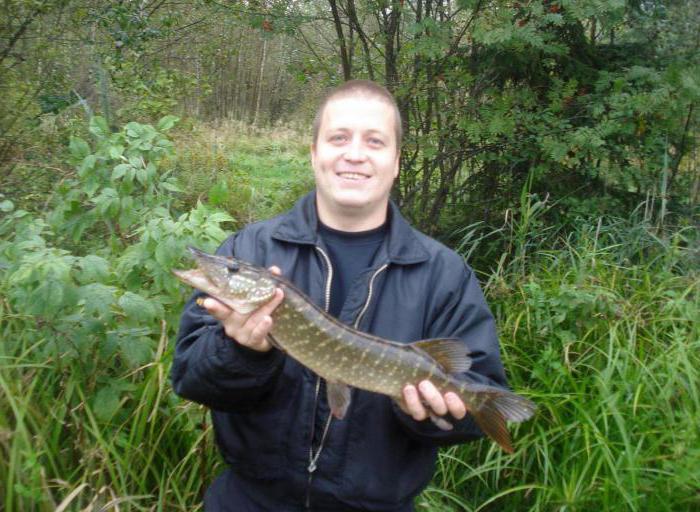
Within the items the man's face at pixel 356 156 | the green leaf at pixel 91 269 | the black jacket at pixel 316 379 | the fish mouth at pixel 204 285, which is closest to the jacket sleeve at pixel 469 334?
the black jacket at pixel 316 379

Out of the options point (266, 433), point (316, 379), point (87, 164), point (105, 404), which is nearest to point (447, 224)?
point (87, 164)

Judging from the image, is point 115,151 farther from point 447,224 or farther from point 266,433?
point 447,224

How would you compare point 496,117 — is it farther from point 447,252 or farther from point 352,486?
point 352,486

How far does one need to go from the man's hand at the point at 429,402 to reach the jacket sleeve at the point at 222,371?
397 mm

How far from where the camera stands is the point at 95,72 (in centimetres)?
581

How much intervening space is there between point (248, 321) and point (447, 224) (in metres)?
3.75

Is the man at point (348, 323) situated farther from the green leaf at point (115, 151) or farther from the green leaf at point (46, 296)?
the green leaf at point (115, 151)

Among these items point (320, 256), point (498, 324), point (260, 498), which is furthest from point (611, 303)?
point (260, 498)

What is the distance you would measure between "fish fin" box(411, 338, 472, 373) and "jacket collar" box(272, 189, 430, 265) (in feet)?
0.96

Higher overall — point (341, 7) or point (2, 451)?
point (341, 7)

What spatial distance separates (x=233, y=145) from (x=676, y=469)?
8.64 meters

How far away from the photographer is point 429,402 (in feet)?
5.85

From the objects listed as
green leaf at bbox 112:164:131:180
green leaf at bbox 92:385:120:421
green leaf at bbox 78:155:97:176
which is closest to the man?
green leaf at bbox 92:385:120:421

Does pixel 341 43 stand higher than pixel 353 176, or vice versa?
pixel 341 43
